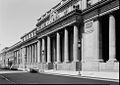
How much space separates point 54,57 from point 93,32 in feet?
90.7

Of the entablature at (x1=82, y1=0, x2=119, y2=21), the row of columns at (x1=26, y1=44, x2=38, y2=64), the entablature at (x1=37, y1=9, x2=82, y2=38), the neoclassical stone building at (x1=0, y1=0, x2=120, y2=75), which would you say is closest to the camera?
the entablature at (x1=82, y1=0, x2=119, y2=21)

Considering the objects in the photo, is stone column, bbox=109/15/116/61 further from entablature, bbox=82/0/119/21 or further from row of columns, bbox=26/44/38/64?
row of columns, bbox=26/44/38/64

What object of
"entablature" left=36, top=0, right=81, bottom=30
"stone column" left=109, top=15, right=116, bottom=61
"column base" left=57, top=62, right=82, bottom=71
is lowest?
"column base" left=57, top=62, right=82, bottom=71

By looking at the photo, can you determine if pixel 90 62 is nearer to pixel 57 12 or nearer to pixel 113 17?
pixel 113 17

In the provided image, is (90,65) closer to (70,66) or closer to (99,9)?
(70,66)

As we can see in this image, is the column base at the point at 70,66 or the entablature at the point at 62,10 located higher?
the entablature at the point at 62,10

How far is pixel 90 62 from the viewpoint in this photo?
4956 centimetres

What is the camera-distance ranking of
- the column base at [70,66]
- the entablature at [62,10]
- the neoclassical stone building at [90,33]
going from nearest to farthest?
the neoclassical stone building at [90,33]
the column base at [70,66]
the entablature at [62,10]

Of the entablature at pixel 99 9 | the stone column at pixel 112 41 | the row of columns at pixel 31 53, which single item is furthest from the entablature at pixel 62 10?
the row of columns at pixel 31 53

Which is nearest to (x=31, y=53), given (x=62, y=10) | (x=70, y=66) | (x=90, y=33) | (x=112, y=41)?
(x=62, y=10)

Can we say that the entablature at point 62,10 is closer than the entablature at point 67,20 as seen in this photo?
No

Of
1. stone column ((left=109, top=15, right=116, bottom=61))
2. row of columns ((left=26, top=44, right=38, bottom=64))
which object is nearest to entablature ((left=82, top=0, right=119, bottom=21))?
stone column ((left=109, top=15, right=116, bottom=61))

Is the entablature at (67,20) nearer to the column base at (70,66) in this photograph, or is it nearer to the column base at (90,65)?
the column base at (70,66)

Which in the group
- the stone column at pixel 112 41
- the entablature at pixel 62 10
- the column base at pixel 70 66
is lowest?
the column base at pixel 70 66
